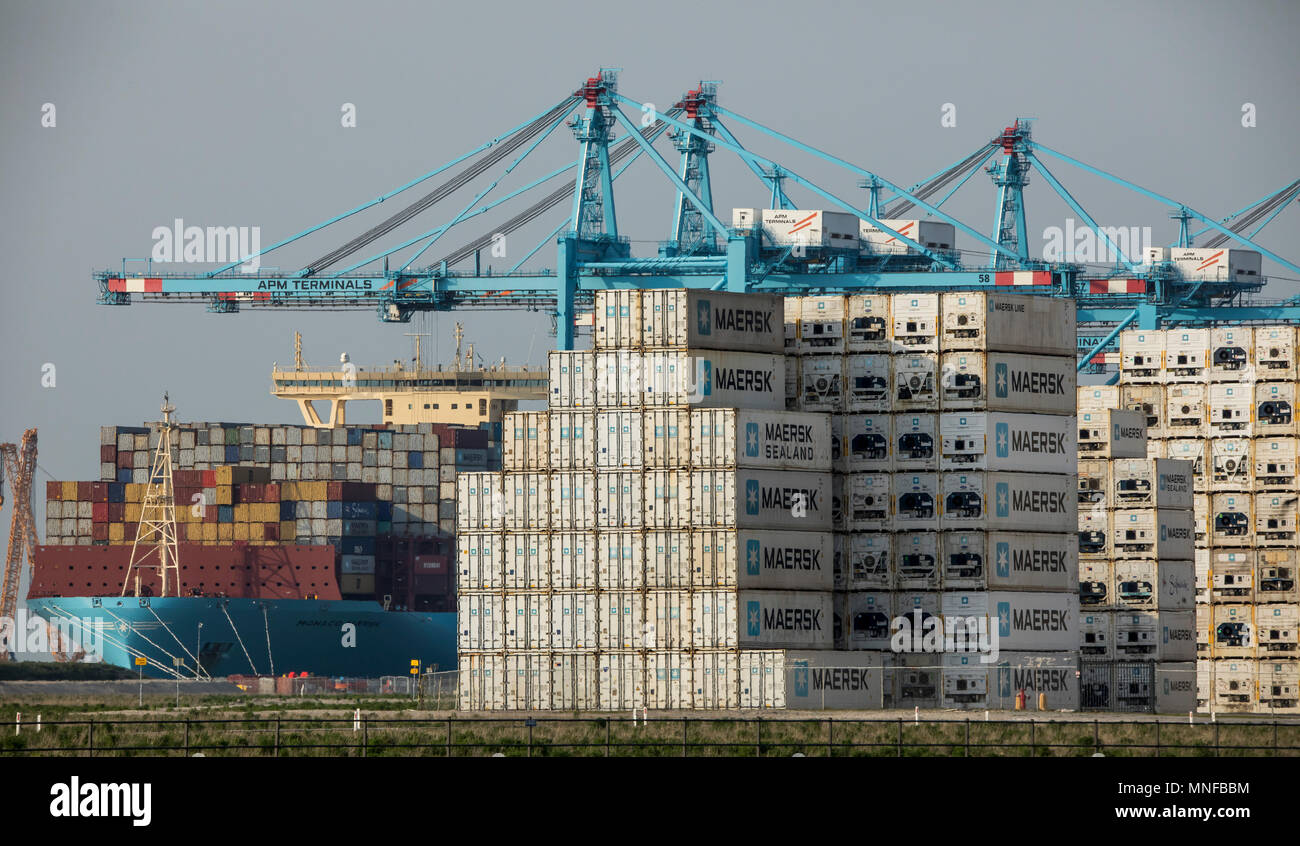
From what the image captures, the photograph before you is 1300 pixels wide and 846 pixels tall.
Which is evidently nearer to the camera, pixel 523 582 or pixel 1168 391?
pixel 523 582

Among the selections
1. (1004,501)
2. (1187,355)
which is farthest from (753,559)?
(1187,355)

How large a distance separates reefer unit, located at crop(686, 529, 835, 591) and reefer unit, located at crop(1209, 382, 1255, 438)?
57.8 feet

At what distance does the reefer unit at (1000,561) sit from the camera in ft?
197

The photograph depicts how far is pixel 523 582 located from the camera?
2397 inches

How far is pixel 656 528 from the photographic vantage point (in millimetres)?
59344

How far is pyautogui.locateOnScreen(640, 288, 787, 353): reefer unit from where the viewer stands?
2349 inches

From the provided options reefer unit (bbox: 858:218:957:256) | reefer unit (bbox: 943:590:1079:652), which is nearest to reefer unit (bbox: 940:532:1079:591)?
reefer unit (bbox: 943:590:1079:652)

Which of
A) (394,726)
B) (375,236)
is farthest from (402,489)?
(394,726)

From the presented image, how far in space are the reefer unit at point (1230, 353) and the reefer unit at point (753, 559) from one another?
17835 millimetres

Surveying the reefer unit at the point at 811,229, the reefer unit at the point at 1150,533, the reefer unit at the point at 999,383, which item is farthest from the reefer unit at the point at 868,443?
the reefer unit at the point at 811,229

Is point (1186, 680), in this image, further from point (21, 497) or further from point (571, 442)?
point (21, 497)

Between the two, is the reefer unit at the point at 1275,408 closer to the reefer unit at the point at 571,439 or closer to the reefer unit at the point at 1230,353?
the reefer unit at the point at 1230,353
